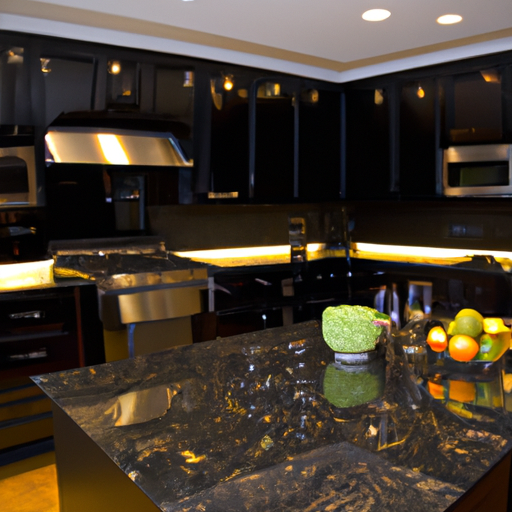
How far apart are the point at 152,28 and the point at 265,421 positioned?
2.74 m

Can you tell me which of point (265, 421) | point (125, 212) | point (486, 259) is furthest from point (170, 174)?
point (265, 421)

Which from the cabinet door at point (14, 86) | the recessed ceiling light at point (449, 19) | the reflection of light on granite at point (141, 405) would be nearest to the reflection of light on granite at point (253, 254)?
the cabinet door at point (14, 86)

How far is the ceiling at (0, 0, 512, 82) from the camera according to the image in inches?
107

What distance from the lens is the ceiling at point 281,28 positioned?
271 centimetres

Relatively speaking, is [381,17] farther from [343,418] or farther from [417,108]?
[343,418]

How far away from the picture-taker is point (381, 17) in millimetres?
2893

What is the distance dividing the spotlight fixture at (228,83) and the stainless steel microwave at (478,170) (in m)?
1.52

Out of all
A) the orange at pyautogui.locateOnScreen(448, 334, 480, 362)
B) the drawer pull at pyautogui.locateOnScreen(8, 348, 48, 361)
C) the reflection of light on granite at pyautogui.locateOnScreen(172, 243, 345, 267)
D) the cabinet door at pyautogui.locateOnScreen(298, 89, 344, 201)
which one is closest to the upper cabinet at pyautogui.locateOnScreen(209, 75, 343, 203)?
the cabinet door at pyautogui.locateOnScreen(298, 89, 344, 201)

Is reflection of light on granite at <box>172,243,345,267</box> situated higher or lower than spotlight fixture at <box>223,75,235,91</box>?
lower

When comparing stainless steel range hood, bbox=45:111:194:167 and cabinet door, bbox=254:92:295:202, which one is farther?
cabinet door, bbox=254:92:295:202

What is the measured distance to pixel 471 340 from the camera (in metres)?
1.67

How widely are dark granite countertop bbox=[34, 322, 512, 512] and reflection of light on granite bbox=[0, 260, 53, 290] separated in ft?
5.26

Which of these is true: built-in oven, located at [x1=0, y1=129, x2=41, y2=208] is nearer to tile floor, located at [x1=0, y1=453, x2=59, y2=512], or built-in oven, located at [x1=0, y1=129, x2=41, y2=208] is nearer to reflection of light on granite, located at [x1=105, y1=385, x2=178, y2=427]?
tile floor, located at [x1=0, y1=453, x2=59, y2=512]

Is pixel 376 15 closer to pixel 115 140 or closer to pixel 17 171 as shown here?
pixel 115 140
